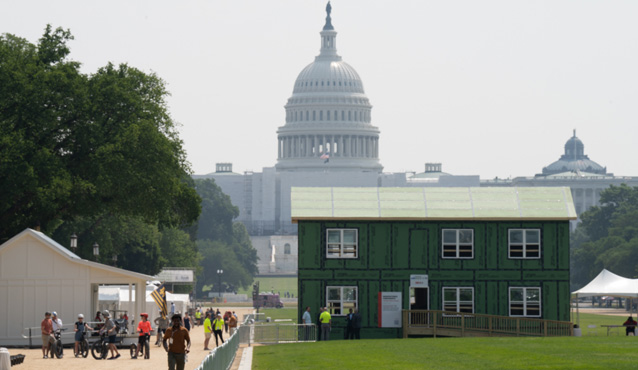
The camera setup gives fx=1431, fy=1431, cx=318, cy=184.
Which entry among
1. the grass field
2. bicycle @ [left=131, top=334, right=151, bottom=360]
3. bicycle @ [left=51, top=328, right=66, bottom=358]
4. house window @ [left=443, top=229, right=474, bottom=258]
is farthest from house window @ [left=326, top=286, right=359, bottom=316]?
bicycle @ [left=51, top=328, right=66, bottom=358]

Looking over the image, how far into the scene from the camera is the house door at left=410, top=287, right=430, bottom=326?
57.8m

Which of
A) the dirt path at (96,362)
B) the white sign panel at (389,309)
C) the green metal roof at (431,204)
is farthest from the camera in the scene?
the green metal roof at (431,204)

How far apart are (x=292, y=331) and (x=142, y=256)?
4739 cm

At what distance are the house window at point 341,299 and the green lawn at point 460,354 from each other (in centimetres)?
853

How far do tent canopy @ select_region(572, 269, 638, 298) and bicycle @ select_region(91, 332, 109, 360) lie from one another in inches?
992

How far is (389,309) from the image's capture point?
5831 centimetres

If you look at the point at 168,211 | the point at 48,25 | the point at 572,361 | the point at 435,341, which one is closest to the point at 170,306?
the point at 168,211

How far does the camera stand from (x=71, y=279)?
52938mm

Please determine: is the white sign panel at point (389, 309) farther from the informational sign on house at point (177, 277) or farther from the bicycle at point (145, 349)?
the informational sign on house at point (177, 277)

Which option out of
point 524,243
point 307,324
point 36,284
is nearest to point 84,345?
point 36,284

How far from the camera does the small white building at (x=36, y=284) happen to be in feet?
170

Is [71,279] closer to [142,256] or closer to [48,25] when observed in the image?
[48,25]

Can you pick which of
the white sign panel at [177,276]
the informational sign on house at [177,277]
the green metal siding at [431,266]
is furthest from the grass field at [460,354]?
the white sign panel at [177,276]

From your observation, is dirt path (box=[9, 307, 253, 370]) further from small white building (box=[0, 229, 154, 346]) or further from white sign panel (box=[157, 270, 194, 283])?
white sign panel (box=[157, 270, 194, 283])
